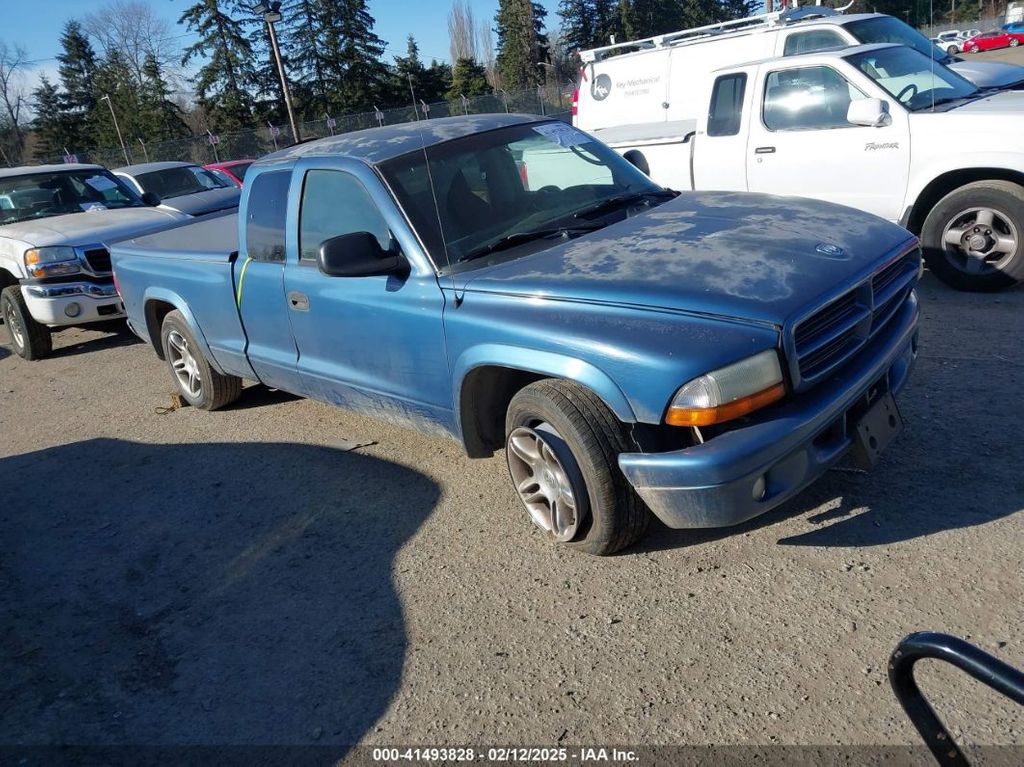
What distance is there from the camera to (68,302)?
8266 mm

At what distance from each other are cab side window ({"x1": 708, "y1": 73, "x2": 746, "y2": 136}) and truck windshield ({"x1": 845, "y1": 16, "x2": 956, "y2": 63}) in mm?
2079

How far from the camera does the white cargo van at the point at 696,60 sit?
336 inches

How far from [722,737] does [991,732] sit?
0.76m

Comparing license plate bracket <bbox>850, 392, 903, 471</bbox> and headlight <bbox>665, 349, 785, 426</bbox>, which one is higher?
headlight <bbox>665, 349, 785, 426</bbox>

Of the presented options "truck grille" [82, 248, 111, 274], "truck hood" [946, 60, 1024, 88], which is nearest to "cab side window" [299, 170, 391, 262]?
"truck grille" [82, 248, 111, 274]

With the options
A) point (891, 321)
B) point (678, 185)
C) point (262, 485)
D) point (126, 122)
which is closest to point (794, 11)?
point (678, 185)

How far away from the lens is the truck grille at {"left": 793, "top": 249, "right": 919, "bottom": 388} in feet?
9.93

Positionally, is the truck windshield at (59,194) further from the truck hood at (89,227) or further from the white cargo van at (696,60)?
the white cargo van at (696,60)

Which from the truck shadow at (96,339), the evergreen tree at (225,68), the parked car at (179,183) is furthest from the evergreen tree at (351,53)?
the truck shadow at (96,339)

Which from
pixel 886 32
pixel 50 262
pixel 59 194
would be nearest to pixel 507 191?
pixel 50 262

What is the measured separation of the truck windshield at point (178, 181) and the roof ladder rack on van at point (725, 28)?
20.5ft

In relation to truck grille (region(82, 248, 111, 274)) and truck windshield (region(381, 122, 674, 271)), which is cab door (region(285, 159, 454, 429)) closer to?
truck windshield (region(381, 122, 674, 271))

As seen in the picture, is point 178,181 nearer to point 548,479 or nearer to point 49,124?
point 548,479

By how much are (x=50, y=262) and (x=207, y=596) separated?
5.91 metres
